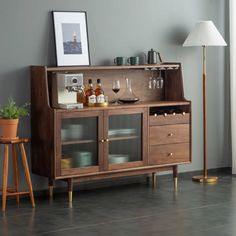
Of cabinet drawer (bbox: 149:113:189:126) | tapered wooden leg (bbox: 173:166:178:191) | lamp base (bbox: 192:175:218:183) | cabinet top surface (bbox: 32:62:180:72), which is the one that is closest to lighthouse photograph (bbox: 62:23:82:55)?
cabinet top surface (bbox: 32:62:180:72)

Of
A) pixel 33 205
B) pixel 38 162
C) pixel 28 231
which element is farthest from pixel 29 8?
pixel 28 231

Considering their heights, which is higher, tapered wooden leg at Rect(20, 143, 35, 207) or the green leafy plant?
the green leafy plant

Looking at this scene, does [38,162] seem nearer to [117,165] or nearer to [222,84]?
[117,165]

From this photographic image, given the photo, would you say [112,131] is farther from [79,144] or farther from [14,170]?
[14,170]

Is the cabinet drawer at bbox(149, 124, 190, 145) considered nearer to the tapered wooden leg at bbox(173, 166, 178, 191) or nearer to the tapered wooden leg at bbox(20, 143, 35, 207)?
the tapered wooden leg at bbox(173, 166, 178, 191)

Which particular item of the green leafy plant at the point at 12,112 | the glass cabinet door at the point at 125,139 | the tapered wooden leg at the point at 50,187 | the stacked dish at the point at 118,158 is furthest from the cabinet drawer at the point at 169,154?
the green leafy plant at the point at 12,112

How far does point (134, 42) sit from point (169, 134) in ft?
3.21

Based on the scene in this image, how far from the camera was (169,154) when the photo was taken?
21.0 ft

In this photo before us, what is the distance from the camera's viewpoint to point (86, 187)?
6.44 meters

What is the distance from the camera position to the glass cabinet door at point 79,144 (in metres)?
5.78

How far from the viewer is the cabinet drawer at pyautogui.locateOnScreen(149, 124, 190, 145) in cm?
627

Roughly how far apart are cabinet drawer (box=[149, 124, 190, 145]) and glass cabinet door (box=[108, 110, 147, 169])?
0.13m

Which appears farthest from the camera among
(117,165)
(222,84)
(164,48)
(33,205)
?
(222,84)

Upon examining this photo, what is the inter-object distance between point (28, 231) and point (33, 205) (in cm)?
81
